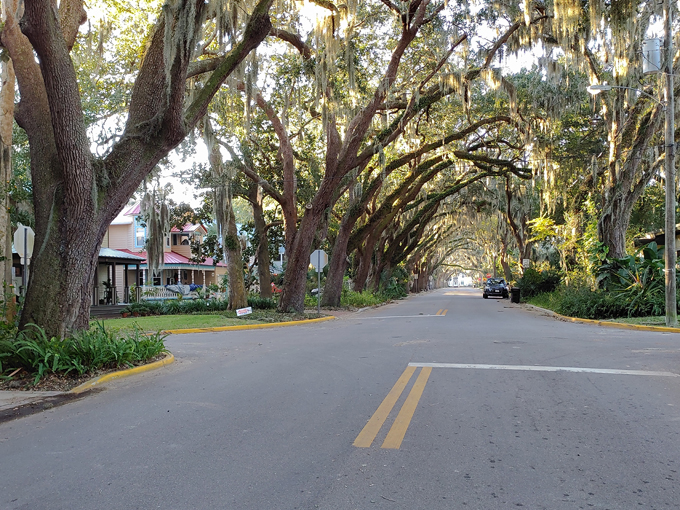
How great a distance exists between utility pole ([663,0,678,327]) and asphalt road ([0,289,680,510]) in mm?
7366

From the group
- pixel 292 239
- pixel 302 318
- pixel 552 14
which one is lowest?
pixel 302 318

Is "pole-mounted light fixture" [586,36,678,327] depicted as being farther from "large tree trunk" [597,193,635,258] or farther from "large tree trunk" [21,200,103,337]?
"large tree trunk" [21,200,103,337]

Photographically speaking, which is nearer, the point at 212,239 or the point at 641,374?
the point at 641,374

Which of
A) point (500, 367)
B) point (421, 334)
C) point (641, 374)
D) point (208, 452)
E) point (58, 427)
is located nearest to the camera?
point (208, 452)

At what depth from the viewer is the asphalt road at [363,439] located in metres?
3.82

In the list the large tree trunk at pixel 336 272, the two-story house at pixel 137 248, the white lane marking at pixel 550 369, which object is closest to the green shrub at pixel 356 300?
the large tree trunk at pixel 336 272

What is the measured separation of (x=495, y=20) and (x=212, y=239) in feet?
56.7

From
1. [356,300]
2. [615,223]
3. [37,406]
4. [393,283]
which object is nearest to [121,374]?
[37,406]

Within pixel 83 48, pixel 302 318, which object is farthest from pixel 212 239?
pixel 83 48

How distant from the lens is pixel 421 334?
1387cm

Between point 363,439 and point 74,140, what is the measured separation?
674 cm

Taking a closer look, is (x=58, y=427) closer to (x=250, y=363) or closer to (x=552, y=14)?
(x=250, y=363)

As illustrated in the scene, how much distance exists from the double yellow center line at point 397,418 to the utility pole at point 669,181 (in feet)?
36.8

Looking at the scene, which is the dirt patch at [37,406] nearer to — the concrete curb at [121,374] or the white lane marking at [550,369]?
the concrete curb at [121,374]
